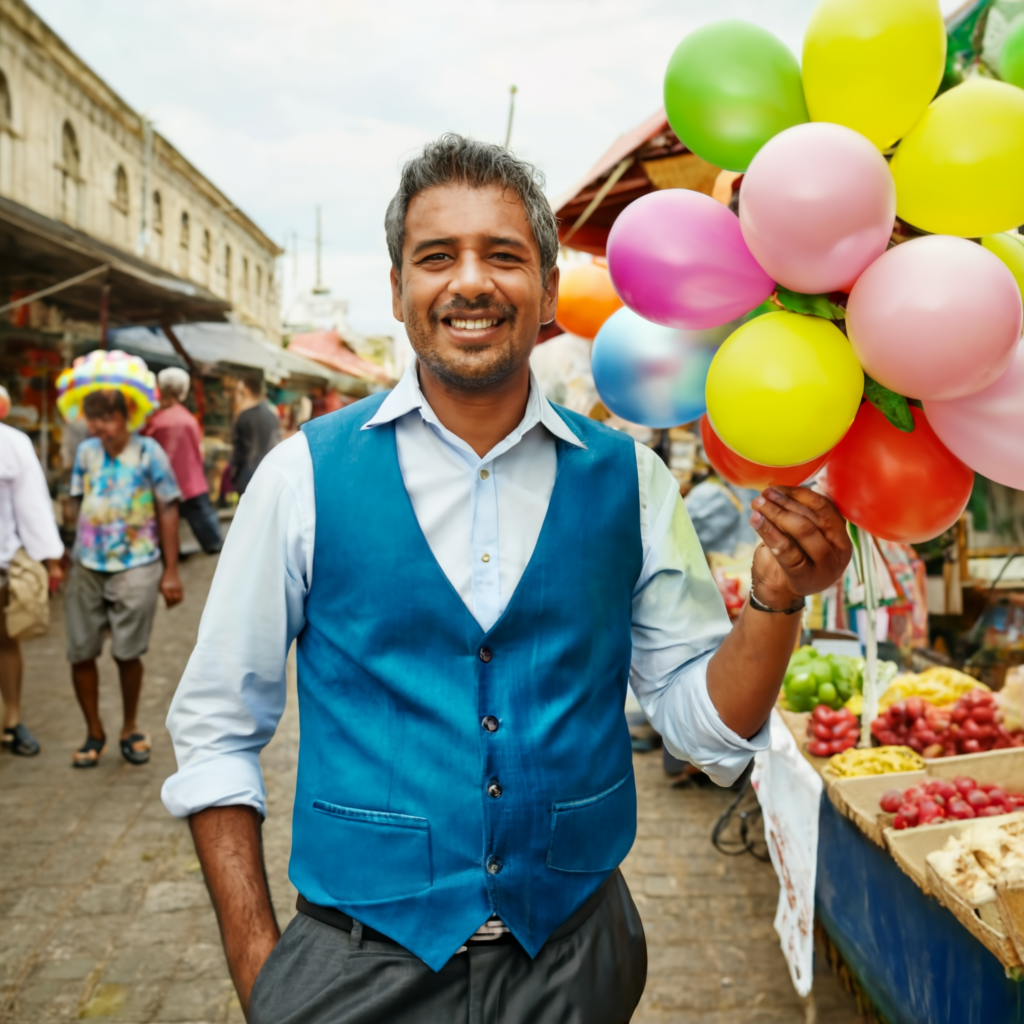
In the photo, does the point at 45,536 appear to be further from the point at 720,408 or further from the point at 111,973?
the point at 720,408

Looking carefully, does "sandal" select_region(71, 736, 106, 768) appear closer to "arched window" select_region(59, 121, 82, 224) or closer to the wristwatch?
the wristwatch

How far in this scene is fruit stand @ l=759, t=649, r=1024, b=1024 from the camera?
6.72ft

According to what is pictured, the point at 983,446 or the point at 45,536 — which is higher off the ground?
the point at 983,446

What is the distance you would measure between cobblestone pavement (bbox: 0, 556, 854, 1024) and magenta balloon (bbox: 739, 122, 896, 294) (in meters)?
2.59

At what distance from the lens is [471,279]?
1487mm

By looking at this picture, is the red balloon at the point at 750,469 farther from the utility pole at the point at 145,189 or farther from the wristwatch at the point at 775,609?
the utility pole at the point at 145,189

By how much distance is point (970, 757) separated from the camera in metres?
2.99

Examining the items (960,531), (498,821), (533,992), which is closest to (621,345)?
(498,821)

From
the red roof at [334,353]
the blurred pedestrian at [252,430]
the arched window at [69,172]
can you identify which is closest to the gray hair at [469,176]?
the blurred pedestrian at [252,430]

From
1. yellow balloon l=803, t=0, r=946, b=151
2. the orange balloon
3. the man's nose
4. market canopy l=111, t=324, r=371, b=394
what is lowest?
the man's nose

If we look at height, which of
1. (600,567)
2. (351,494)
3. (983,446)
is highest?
(983,446)

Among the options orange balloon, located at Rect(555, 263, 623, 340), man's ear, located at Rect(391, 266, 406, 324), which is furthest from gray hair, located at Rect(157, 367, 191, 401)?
man's ear, located at Rect(391, 266, 406, 324)

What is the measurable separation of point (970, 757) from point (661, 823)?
1794mm

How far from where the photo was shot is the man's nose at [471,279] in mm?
1484
